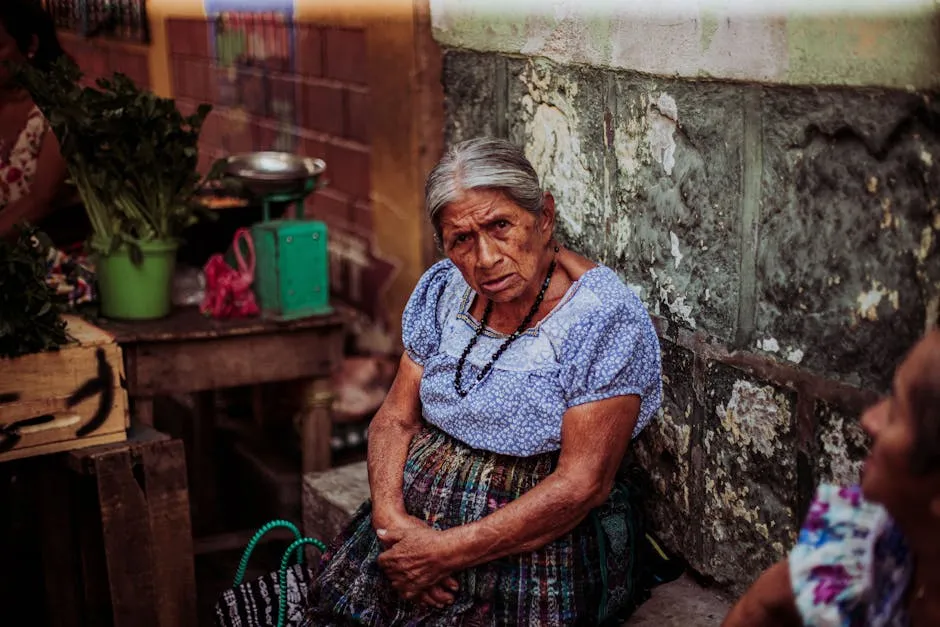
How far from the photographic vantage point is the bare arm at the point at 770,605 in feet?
6.10

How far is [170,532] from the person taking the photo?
3488 mm

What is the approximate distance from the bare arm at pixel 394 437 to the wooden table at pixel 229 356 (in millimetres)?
1239

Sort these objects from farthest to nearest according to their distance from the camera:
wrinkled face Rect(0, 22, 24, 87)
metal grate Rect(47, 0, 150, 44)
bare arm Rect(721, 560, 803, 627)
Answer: metal grate Rect(47, 0, 150, 44), wrinkled face Rect(0, 22, 24, 87), bare arm Rect(721, 560, 803, 627)

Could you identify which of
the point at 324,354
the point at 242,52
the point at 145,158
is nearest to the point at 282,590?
the point at 324,354

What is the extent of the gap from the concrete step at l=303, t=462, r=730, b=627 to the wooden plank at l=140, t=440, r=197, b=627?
0.42m

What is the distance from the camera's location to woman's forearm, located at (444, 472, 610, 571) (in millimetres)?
2430

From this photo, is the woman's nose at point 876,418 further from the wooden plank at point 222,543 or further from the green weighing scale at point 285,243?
the wooden plank at point 222,543

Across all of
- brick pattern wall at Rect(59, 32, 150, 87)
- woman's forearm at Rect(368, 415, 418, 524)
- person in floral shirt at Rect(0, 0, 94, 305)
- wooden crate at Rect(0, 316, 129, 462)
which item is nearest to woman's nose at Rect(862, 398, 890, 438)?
woman's forearm at Rect(368, 415, 418, 524)

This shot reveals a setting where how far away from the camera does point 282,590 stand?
2977mm

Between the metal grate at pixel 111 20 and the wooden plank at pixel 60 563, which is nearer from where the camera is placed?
the wooden plank at pixel 60 563

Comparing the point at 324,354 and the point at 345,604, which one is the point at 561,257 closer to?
the point at 345,604

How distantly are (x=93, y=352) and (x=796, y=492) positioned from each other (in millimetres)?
2100

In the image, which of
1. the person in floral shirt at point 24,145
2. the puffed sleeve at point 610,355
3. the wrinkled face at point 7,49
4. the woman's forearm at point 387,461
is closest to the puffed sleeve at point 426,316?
the woman's forearm at point 387,461

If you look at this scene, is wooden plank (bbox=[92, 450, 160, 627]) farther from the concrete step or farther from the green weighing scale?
the green weighing scale
